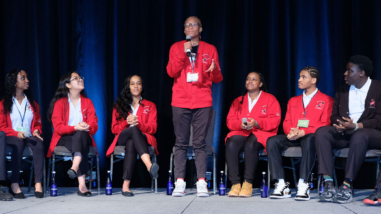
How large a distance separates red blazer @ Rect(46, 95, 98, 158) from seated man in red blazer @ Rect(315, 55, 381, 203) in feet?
7.18

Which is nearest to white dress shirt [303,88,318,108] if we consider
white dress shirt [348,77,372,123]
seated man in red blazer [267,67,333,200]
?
seated man in red blazer [267,67,333,200]

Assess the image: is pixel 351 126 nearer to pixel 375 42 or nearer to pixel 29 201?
pixel 375 42

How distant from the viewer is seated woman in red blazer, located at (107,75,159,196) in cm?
353

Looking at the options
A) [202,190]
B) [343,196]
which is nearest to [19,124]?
[202,190]

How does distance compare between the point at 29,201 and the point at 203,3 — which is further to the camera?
the point at 203,3

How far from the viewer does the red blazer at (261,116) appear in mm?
3637

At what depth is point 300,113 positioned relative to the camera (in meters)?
3.65

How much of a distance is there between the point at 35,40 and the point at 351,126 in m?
3.78

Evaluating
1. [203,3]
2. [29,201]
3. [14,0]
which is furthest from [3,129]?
[203,3]

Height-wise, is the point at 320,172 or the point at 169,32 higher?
the point at 169,32

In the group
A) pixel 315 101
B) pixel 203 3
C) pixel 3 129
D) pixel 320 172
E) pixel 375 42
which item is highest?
pixel 203 3

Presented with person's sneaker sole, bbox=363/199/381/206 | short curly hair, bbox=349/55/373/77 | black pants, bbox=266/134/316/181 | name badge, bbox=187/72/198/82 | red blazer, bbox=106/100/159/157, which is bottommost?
person's sneaker sole, bbox=363/199/381/206

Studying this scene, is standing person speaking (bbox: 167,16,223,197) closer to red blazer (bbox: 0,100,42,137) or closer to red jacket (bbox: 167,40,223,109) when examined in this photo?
red jacket (bbox: 167,40,223,109)

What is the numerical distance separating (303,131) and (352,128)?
411 millimetres
